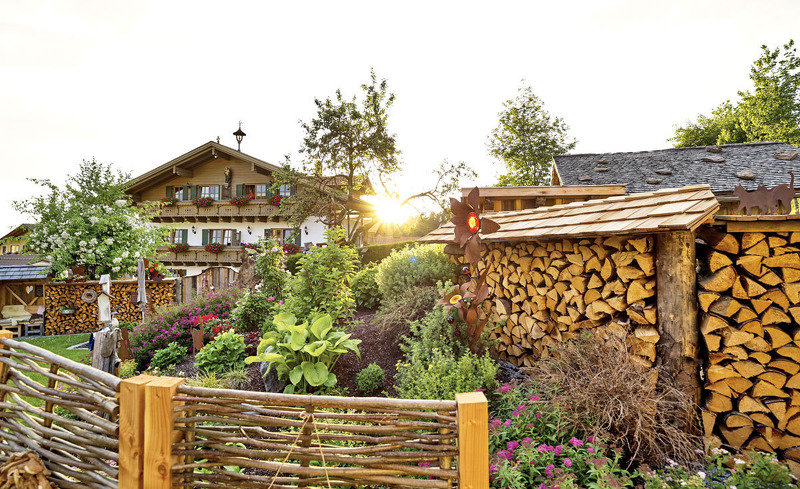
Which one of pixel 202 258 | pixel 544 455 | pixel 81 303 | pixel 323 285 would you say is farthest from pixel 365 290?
pixel 202 258

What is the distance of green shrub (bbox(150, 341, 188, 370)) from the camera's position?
5598 mm

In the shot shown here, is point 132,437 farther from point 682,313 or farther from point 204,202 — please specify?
point 204,202

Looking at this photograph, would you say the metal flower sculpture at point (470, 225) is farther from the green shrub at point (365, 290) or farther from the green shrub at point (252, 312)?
the green shrub at point (252, 312)

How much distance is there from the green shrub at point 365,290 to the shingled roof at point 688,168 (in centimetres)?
812

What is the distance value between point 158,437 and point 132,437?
0.39ft

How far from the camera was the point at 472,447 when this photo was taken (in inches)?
57.1

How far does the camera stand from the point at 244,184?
1833cm

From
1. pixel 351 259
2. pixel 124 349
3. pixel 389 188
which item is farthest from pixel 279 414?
pixel 389 188

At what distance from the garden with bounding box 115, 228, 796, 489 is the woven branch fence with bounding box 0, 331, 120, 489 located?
1584 mm

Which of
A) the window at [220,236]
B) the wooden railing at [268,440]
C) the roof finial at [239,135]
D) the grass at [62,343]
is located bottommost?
the grass at [62,343]

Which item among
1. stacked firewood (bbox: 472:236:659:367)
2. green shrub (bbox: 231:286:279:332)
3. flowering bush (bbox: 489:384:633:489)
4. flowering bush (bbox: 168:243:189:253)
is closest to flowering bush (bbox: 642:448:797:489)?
flowering bush (bbox: 489:384:633:489)

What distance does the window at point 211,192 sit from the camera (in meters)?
19.0

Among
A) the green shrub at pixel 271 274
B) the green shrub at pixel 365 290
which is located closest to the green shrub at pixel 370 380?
the green shrub at pixel 365 290

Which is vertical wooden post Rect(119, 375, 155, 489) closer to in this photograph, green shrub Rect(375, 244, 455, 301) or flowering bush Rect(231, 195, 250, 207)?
green shrub Rect(375, 244, 455, 301)
